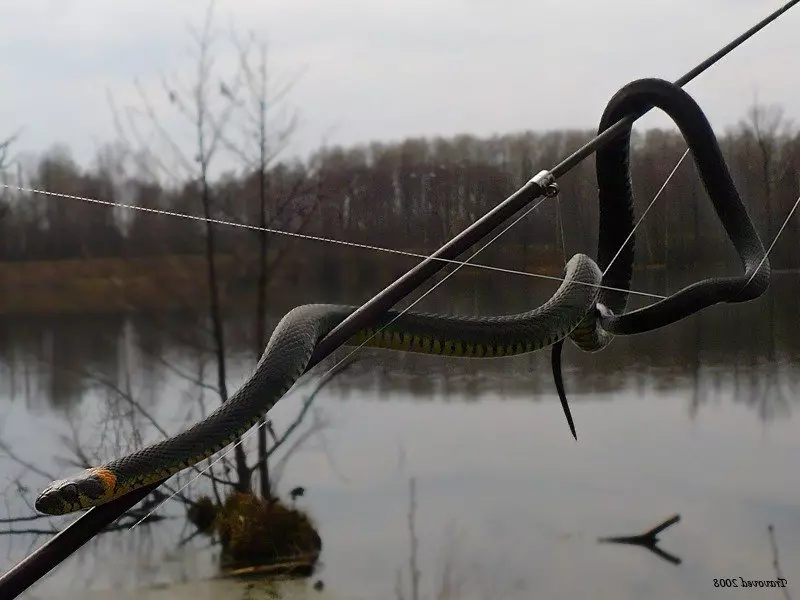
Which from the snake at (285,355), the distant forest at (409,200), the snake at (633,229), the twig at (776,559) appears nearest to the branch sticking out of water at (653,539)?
the twig at (776,559)

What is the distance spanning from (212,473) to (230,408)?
1711mm

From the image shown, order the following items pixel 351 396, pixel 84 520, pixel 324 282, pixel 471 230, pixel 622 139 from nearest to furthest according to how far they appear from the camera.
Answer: pixel 84 520, pixel 471 230, pixel 622 139, pixel 324 282, pixel 351 396

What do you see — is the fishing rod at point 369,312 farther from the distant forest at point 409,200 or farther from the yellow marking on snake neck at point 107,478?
the distant forest at point 409,200

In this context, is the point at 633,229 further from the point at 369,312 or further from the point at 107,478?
the point at 107,478

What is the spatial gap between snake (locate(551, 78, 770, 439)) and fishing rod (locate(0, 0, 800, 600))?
12cm

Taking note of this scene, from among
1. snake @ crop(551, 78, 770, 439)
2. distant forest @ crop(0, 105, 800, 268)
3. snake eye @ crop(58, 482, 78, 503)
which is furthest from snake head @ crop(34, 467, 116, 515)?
distant forest @ crop(0, 105, 800, 268)

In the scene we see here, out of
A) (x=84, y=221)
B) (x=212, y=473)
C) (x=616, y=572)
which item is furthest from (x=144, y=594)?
(x=616, y=572)

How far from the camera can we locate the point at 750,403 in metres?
2.83

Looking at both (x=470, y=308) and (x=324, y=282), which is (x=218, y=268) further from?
(x=470, y=308)

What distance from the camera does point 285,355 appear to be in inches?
32.2

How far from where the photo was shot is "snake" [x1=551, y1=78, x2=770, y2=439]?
1.14m

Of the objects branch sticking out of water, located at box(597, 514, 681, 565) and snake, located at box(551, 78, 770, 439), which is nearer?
snake, located at box(551, 78, 770, 439)

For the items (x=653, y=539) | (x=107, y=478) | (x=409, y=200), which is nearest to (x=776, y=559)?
(x=653, y=539)

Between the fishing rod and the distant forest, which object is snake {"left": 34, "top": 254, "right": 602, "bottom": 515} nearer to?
the fishing rod
